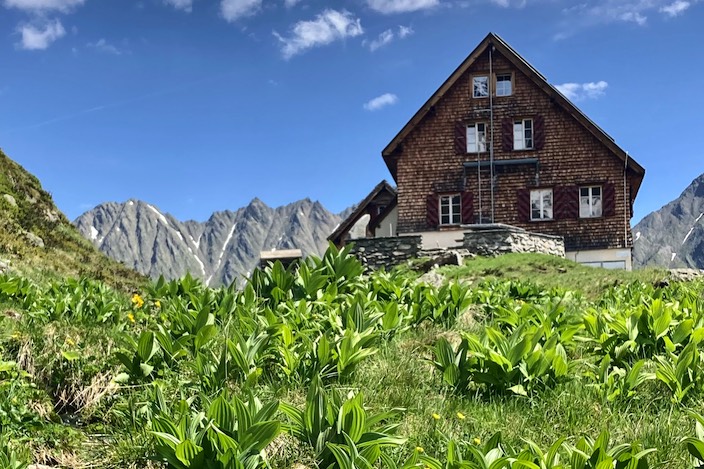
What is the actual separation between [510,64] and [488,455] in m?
30.8

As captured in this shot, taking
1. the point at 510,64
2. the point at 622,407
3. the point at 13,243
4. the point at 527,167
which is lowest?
the point at 622,407

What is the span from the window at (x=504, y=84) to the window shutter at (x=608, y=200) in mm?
6522

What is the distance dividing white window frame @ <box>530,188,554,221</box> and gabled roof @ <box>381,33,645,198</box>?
3.51m

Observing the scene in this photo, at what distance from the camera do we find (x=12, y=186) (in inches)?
644

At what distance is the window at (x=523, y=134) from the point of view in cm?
3106

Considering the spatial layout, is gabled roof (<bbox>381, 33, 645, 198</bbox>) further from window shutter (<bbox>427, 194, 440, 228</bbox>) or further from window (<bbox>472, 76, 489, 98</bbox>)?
window shutter (<bbox>427, 194, 440, 228</bbox>)

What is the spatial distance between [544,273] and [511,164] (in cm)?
1352

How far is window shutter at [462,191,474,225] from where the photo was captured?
1220 inches

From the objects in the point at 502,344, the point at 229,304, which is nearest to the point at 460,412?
the point at 502,344

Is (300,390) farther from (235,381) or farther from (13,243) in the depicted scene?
(13,243)

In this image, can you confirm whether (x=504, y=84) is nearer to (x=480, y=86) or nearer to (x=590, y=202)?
(x=480, y=86)

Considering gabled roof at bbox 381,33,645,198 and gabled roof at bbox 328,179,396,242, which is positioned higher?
gabled roof at bbox 381,33,645,198

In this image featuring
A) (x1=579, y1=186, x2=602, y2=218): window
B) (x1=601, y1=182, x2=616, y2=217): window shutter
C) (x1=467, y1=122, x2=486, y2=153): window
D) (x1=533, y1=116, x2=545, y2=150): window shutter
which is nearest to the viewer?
(x1=601, y1=182, x2=616, y2=217): window shutter

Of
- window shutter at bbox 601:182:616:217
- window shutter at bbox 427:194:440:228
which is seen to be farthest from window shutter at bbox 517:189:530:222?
window shutter at bbox 427:194:440:228
